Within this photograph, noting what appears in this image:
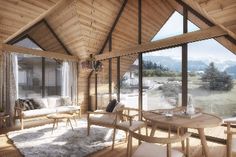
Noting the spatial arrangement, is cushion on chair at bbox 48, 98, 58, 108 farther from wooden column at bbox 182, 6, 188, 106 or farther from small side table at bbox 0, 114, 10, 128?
wooden column at bbox 182, 6, 188, 106

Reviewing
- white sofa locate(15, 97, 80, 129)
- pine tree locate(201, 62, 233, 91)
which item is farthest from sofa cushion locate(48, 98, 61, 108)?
pine tree locate(201, 62, 233, 91)

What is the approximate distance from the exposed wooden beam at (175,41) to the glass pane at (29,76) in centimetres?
269

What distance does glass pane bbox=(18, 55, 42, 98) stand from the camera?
6.45m

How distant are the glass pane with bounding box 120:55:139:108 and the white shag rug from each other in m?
1.65

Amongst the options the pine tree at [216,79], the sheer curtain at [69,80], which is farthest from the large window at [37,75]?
the pine tree at [216,79]

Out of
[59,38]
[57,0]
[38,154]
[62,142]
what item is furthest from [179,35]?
[59,38]

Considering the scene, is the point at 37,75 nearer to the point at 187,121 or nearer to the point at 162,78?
the point at 162,78

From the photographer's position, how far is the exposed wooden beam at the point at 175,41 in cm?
407

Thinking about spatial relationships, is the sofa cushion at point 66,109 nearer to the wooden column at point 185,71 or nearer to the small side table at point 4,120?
the small side table at point 4,120

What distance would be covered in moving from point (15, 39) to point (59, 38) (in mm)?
1427

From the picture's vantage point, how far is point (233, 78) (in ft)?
13.8

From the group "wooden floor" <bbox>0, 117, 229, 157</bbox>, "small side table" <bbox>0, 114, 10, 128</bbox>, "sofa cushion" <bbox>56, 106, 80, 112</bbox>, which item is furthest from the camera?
"sofa cushion" <bbox>56, 106, 80, 112</bbox>

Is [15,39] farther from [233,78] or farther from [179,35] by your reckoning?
[233,78]

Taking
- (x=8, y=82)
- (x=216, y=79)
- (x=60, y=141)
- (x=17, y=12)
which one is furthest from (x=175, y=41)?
(x=8, y=82)
